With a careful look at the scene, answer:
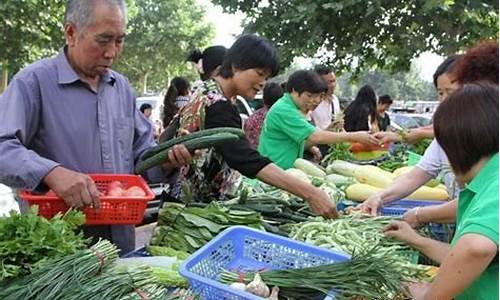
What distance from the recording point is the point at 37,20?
14680 mm

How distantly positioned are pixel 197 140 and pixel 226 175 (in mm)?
633

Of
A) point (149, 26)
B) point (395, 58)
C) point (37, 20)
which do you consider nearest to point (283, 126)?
point (395, 58)

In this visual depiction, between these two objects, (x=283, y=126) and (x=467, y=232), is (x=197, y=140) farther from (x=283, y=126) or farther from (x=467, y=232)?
(x=283, y=126)

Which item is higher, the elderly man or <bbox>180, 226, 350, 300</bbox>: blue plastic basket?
the elderly man

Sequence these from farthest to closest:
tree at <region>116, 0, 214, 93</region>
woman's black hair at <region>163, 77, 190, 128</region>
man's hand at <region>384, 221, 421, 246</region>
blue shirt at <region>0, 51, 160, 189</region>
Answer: tree at <region>116, 0, 214, 93</region> < woman's black hair at <region>163, 77, 190, 128</region> < man's hand at <region>384, 221, 421, 246</region> < blue shirt at <region>0, 51, 160, 189</region>

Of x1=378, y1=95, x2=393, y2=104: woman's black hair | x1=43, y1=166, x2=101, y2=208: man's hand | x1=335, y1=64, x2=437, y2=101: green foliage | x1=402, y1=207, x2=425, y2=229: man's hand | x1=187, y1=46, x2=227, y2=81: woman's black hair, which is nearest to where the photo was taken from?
x1=43, y1=166, x2=101, y2=208: man's hand

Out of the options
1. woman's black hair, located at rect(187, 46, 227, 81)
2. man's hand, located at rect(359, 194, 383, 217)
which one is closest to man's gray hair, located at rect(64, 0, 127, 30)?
woman's black hair, located at rect(187, 46, 227, 81)

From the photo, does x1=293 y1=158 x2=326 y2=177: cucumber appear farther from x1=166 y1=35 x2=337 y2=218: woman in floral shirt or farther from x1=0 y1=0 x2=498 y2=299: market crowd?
x1=166 y1=35 x2=337 y2=218: woman in floral shirt

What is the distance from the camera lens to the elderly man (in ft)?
7.45

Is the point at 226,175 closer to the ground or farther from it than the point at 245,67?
closer to the ground

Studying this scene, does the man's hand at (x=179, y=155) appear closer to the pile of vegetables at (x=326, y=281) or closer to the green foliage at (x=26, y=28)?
the pile of vegetables at (x=326, y=281)

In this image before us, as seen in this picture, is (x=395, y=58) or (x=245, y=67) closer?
(x=245, y=67)

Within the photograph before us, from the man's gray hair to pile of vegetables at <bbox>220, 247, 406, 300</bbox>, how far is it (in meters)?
1.20

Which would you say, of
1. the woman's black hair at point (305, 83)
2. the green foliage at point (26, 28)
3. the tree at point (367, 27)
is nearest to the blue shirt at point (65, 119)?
the woman's black hair at point (305, 83)
